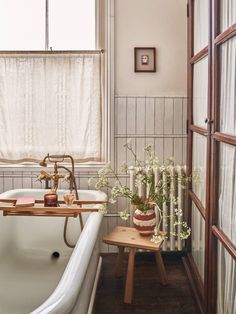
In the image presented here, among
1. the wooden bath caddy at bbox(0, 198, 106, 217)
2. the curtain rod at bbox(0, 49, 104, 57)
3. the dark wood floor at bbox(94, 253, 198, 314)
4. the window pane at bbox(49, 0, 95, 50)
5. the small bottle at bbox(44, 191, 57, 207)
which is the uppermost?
the window pane at bbox(49, 0, 95, 50)

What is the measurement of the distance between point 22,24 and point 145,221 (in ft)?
6.40

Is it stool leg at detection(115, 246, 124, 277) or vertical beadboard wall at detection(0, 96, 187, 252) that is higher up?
vertical beadboard wall at detection(0, 96, 187, 252)

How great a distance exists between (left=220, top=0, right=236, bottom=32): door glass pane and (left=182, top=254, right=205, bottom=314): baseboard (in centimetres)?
150

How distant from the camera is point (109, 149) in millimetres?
3162

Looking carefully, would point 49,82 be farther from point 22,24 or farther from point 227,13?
point 227,13

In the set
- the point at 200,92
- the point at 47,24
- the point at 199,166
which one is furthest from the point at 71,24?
the point at 199,166

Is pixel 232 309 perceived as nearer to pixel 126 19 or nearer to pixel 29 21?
pixel 126 19

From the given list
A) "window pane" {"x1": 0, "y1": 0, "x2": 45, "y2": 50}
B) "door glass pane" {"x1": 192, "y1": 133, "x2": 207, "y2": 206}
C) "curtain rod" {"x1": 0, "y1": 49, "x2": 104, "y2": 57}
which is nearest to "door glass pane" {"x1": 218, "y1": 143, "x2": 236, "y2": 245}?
"door glass pane" {"x1": 192, "y1": 133, "x2": 207, "y2": 206}

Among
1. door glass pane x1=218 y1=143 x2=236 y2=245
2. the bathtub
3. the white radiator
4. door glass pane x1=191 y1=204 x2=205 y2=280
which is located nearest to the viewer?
door glass pane x1=218 y1=143 x2=236 y2=245

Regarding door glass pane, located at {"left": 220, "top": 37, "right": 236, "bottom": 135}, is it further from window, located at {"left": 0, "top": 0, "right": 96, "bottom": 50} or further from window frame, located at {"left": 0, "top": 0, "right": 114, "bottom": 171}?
window, located at {"left": 0, "top": 0, "right": 96, "bottom": 50}

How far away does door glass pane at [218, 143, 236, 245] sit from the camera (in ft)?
5.46

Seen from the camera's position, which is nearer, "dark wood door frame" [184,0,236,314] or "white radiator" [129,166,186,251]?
"dark wood door frame" [184,0,236,314]

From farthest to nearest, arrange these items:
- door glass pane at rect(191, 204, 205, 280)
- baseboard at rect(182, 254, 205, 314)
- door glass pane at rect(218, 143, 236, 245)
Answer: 1. door glass pane at rect(191, 204, 205, 280)
2. baseboard at rect(182, 254, 205, 314)
3. door glass pane at rect(218, 143, 236, 245)

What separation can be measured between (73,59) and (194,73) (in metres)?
1.02
